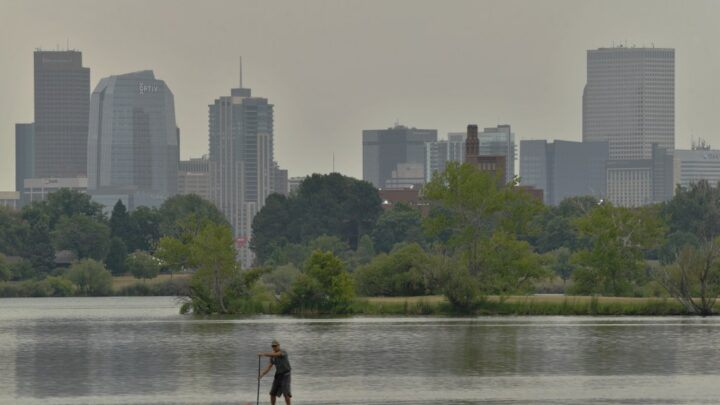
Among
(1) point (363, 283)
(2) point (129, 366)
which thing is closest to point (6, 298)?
(1) point (363, 283)

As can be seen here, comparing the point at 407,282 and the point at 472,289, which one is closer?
the point at 472,289

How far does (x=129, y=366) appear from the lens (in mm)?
73500

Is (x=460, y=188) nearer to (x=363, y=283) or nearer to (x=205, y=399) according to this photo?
(x=363, y=283)

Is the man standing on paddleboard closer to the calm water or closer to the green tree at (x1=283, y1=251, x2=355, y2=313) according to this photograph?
the calm water

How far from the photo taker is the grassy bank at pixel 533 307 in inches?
4537

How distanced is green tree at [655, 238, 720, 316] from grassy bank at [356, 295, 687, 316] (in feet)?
4.03

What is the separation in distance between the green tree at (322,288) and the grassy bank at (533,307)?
6.75 ft

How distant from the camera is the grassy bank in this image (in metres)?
115

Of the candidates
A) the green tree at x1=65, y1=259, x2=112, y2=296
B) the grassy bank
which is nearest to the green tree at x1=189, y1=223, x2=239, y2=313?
the grassy bank

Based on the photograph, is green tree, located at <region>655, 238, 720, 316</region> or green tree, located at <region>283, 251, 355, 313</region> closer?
green tree, located at <region>655, 238, 720, 316</region>

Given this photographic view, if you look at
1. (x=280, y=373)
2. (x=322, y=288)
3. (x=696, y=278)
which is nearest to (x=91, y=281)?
(x=322, y=288)

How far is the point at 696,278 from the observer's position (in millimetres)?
114000

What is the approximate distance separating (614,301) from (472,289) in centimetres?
975

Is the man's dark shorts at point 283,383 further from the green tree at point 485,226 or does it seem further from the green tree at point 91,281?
the green tree at point 91,281
